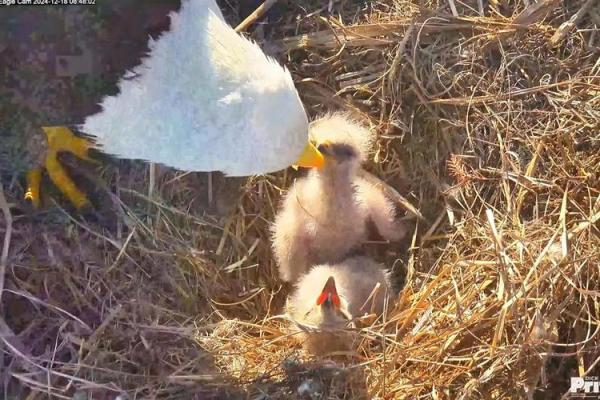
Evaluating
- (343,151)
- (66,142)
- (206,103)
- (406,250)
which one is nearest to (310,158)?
(343,151)

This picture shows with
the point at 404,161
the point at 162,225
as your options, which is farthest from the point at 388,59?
the point at 162,225

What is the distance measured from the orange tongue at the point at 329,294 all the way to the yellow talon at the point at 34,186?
3.31 feet

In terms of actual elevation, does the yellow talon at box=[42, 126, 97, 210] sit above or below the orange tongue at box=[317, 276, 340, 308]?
above

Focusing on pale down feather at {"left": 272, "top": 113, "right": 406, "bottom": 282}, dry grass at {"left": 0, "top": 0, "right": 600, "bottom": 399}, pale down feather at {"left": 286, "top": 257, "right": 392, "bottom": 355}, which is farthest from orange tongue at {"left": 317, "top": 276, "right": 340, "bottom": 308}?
pale down feather at {"left": 272, "top": 113, "right": 406, "bottom": 282}

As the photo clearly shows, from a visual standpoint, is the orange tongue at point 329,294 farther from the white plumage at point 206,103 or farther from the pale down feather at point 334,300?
the white plumage at point 206,103

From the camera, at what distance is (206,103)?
68.7 inches

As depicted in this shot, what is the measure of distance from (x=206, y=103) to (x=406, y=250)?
1027 millimetres

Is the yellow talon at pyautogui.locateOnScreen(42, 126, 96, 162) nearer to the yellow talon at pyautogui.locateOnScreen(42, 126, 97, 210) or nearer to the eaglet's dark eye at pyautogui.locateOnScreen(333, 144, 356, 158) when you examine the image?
the yellow talon at pyautogui.locateOnScreen(42, 126, 97, 210)

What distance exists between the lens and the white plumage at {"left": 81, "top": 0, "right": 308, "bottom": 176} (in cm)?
174

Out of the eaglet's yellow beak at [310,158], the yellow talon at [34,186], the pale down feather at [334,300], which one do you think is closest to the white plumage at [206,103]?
the eaglet's yellow beak at [310,158]

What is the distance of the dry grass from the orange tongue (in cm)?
13

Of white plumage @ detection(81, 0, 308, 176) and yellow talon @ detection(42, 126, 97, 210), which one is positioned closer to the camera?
white plumage @ detection(81, 0, 308, 176)

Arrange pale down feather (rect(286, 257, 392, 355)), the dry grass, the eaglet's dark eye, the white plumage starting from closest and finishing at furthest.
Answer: the white plumage, the dry grass, pale down feather (rect(286, 257, 392, 355)), the eaglet's dark eye

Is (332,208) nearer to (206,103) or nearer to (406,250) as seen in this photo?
(406,250)
